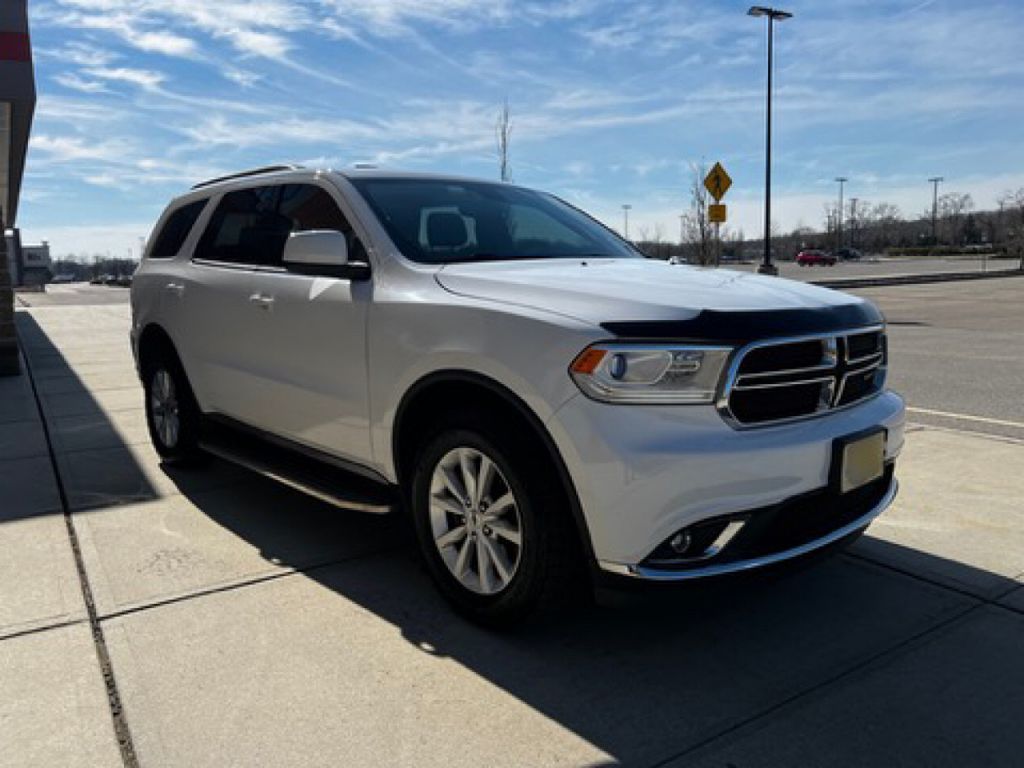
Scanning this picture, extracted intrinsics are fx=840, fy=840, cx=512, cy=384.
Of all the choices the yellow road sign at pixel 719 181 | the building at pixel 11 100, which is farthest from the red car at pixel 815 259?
the building at pixel 11 100

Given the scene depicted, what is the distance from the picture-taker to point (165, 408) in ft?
18.5

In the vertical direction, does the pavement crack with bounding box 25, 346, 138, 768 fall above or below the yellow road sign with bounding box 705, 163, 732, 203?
below

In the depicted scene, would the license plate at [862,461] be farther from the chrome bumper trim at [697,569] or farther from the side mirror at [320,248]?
the side mirror at [320,248]

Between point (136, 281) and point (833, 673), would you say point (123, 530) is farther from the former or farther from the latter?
point (833, 673)

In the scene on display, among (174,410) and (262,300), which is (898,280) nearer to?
(174,410)

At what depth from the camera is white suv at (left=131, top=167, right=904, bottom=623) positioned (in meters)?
2.67

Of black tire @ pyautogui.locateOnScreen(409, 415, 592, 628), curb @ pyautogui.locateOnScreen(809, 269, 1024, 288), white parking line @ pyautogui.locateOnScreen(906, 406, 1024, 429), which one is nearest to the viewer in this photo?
black tire @ pyautogui.locateOnScreen(409, 415, 592, 628)

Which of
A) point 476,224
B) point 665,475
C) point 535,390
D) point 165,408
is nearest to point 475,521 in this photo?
point 535,390

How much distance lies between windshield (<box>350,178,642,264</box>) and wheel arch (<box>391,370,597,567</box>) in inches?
24.4

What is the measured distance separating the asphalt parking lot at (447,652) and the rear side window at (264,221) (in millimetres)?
1445

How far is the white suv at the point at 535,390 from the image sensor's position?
105 inches

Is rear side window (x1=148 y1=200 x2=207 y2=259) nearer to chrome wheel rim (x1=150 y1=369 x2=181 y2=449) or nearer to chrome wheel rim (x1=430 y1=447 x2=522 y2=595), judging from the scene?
chrome wheel rim (x1=150 y1=369 x2=181 y2=449)

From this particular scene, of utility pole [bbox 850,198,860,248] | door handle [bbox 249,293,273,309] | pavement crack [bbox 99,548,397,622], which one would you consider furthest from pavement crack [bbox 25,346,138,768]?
utility pole [bbox 850,198,860,248]

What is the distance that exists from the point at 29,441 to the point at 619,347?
576 cm
